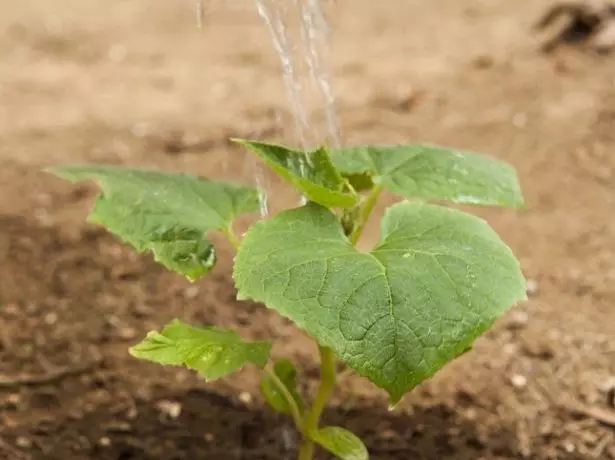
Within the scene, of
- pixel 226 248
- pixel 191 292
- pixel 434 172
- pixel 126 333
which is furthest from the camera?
pixel 226 248

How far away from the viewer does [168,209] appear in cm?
98

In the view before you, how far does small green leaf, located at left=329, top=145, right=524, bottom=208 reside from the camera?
0.93 metres

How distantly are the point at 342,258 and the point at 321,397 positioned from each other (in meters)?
0.21

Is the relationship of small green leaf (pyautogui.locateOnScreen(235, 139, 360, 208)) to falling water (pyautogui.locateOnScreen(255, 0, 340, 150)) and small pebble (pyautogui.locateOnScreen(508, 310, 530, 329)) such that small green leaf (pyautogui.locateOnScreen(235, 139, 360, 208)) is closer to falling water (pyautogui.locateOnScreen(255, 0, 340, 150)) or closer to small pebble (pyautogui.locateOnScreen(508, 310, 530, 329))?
falling water (pyautogui.locateOnScreen(255, 0, 340, 150))

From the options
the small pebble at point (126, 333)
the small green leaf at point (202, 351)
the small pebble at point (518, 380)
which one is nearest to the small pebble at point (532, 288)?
the small pebble at point (518, 380)

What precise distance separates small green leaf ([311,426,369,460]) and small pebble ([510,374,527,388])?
446 mm

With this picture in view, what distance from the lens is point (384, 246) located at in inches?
33.2

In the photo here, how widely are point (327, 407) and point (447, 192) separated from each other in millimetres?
451

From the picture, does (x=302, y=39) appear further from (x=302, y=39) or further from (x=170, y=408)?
(x=170, y=408)

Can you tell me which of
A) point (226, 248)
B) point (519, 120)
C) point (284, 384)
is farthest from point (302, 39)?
point (519, 120)

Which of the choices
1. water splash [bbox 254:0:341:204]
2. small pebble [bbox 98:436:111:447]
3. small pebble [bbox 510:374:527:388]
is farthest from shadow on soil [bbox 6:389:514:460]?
water splash [bbox 254:0:341:204]

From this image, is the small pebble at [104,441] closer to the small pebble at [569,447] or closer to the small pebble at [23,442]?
the small pebble at [23,442]

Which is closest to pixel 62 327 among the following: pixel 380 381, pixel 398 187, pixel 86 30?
pixel 398 187

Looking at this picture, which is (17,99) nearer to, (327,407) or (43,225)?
(43,225)
